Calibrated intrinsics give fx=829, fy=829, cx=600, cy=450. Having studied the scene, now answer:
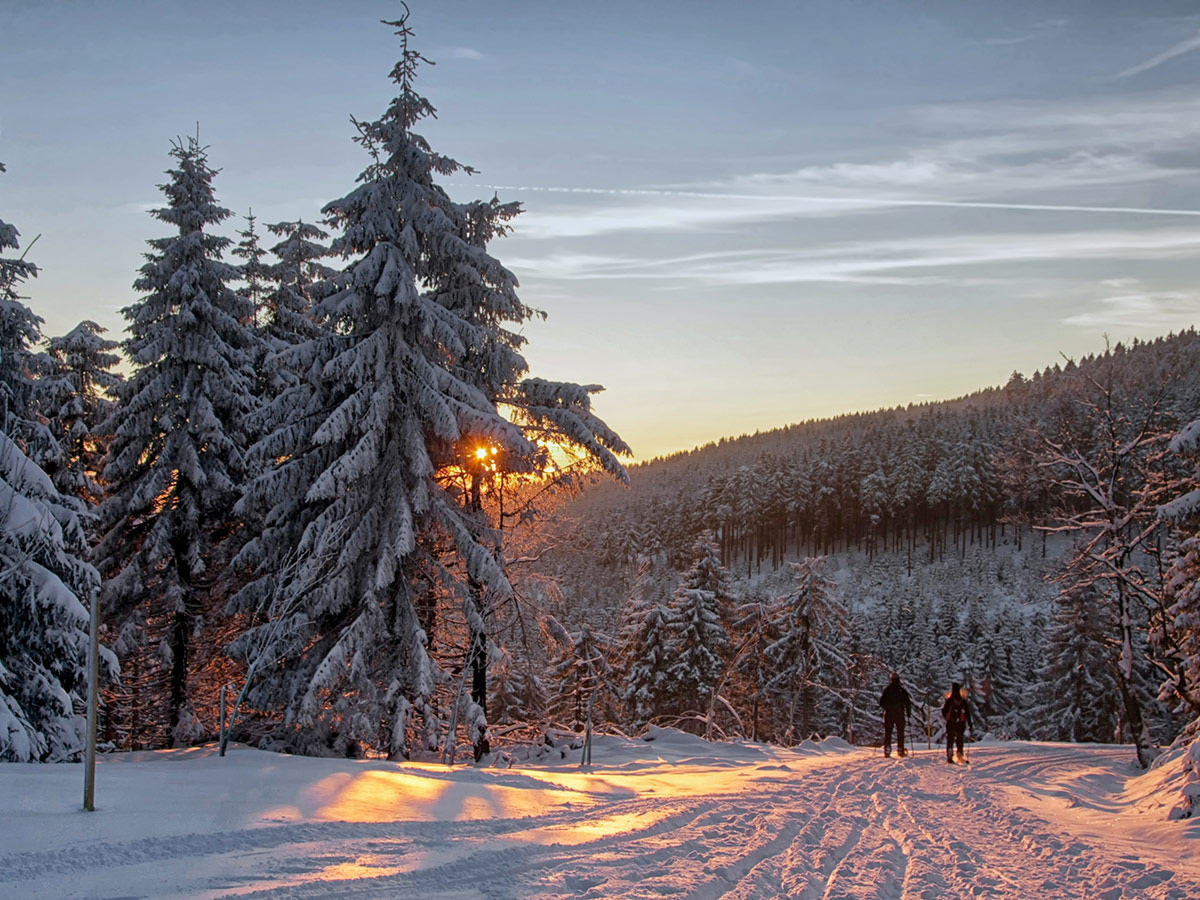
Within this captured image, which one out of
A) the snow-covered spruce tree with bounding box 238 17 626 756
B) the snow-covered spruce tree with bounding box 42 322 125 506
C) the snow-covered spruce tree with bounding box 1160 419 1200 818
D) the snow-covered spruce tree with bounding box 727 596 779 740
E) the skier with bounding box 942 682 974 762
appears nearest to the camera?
the snow-covered spruce tree with bounding box 1160 419 1200 818

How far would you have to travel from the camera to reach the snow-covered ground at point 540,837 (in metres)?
4.75

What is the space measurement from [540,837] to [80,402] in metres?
21.7

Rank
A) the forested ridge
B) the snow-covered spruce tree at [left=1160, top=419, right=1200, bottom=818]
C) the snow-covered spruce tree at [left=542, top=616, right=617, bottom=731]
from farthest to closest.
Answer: the forested ridge < the snow-covered spruce tree at [left=542, top=616, right=617, bottom=731] < the snow-covered spruce tree at [left=1160, top=419, right=1200, bottom=818]

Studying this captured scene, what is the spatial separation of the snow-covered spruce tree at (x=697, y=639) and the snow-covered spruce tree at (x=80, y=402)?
25.2 metres

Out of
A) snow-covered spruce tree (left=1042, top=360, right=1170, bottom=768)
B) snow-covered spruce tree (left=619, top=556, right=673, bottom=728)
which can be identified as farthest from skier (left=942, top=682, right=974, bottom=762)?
snow-covered spruce tree (left=619, top=556, right=673, bottom=728)

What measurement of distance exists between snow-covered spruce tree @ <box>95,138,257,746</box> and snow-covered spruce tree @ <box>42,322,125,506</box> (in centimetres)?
201

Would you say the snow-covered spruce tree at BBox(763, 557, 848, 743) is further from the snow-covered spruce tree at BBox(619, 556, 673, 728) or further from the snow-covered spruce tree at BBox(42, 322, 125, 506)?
the snow-covered spruce tree at BBox(42, 322, 125, 506)

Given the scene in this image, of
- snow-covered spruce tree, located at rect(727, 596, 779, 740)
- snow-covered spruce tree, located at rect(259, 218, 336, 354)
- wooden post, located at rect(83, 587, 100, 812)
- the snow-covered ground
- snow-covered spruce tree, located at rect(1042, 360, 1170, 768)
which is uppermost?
snow-covered spruce tree, located at rect(259, 218, 336, 354)

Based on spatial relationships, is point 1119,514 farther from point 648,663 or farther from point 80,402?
point 80,402

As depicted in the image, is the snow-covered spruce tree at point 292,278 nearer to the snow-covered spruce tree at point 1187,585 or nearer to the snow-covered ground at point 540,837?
the snow-covered ground at point 540,837

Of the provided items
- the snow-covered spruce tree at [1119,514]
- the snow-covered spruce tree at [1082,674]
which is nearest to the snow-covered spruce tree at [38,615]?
the snow-covered spruce tree at [1119,514]

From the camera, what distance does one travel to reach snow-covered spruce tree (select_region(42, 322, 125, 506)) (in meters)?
21.7

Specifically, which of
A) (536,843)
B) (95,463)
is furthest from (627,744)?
(95,463)

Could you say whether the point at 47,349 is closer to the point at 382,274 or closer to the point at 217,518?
the point at 217,518
